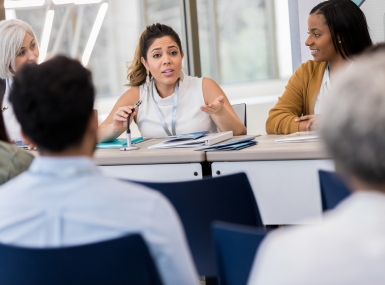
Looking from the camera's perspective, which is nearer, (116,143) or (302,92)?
(116,143)

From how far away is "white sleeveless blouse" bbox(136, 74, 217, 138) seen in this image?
131 inches

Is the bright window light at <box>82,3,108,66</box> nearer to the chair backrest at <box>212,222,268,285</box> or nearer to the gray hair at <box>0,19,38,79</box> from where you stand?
the gray hair at <box>0,19,38,79</box>

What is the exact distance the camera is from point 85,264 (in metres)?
1.05

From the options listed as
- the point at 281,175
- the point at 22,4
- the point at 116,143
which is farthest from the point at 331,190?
the point at 22,4

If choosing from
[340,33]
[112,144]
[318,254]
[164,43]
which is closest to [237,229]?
[318,254]

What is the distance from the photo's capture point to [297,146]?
7.90ft

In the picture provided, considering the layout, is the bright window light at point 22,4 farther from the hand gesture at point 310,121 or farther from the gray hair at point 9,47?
the hand gesture at point 310,121

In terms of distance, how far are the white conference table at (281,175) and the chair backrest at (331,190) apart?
0.63m

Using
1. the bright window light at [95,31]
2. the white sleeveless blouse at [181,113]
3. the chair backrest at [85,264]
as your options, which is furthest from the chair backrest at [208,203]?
the bright window light at [95,31]

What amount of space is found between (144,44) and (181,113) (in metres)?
0.49

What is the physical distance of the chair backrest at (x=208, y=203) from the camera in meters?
1.82

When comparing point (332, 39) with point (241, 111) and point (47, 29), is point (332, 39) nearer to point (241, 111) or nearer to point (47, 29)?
point (241, 111)

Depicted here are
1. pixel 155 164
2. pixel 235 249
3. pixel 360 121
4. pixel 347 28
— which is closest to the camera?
pixel 360 121

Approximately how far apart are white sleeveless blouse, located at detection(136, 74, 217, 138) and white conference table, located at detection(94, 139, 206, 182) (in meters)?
0.68
